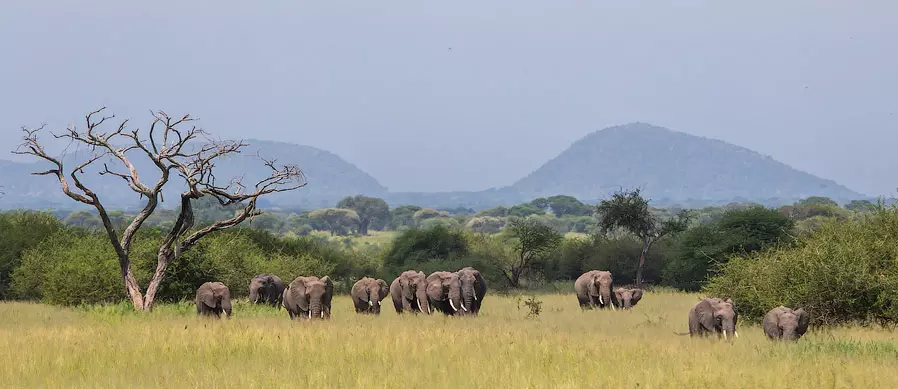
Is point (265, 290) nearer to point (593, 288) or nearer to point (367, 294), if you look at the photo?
point (367, 294)

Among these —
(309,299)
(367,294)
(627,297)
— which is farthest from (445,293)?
(627,297)

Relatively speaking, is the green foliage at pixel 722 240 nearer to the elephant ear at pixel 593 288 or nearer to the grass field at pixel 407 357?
the elephant ear at pixel 593 288

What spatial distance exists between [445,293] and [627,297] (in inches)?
373

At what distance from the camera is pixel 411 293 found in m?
33.7

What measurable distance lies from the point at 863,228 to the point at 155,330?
1990cm

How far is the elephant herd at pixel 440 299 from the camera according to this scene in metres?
22.2

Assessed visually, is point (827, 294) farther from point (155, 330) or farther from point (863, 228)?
point (155, 330)

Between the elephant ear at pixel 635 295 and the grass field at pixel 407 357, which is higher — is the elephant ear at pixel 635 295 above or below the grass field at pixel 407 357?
above

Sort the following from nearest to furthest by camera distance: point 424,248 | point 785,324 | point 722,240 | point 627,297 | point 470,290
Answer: point 785,324
point 470,290
point 627,297
point 722,240
point 424,248

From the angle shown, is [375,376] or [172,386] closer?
[172,386]

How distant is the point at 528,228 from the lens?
60.5m

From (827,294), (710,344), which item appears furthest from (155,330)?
(827,294)

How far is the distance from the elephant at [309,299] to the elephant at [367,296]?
3.64 meters

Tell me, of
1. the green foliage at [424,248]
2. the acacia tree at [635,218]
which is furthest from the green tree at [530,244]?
the acacia tree at [635,218]
